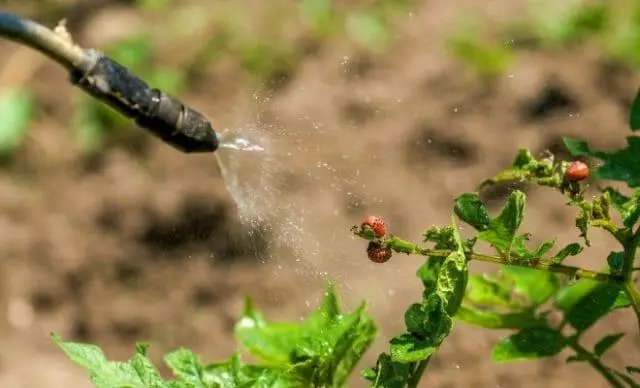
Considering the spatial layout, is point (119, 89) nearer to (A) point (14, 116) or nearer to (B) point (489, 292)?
(B) point (489, 292)

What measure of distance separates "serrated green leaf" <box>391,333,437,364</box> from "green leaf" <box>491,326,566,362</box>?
25cm

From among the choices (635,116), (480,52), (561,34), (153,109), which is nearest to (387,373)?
(635,116)

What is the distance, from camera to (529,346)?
50.4 inches

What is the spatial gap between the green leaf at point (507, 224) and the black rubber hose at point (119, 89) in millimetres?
599

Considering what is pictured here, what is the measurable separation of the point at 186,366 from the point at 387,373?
254 mm

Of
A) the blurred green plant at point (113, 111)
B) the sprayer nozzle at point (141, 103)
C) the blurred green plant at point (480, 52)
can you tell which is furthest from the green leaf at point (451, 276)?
the blurred green plant at point (113, 111)

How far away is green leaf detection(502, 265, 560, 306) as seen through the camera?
1.41 m

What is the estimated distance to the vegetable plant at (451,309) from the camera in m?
1.06

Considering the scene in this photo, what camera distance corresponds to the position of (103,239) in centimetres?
346

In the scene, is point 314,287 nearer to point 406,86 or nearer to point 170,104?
point 406,86

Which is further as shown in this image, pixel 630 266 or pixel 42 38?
pixel 42 38

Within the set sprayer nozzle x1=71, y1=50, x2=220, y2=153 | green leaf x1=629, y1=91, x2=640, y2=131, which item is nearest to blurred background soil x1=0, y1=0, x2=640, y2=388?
sprayer nozzle x1=71, y1=50, x2=220, y2=153

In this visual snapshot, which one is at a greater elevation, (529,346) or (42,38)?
(42,38)

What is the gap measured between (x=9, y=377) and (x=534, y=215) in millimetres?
1680
